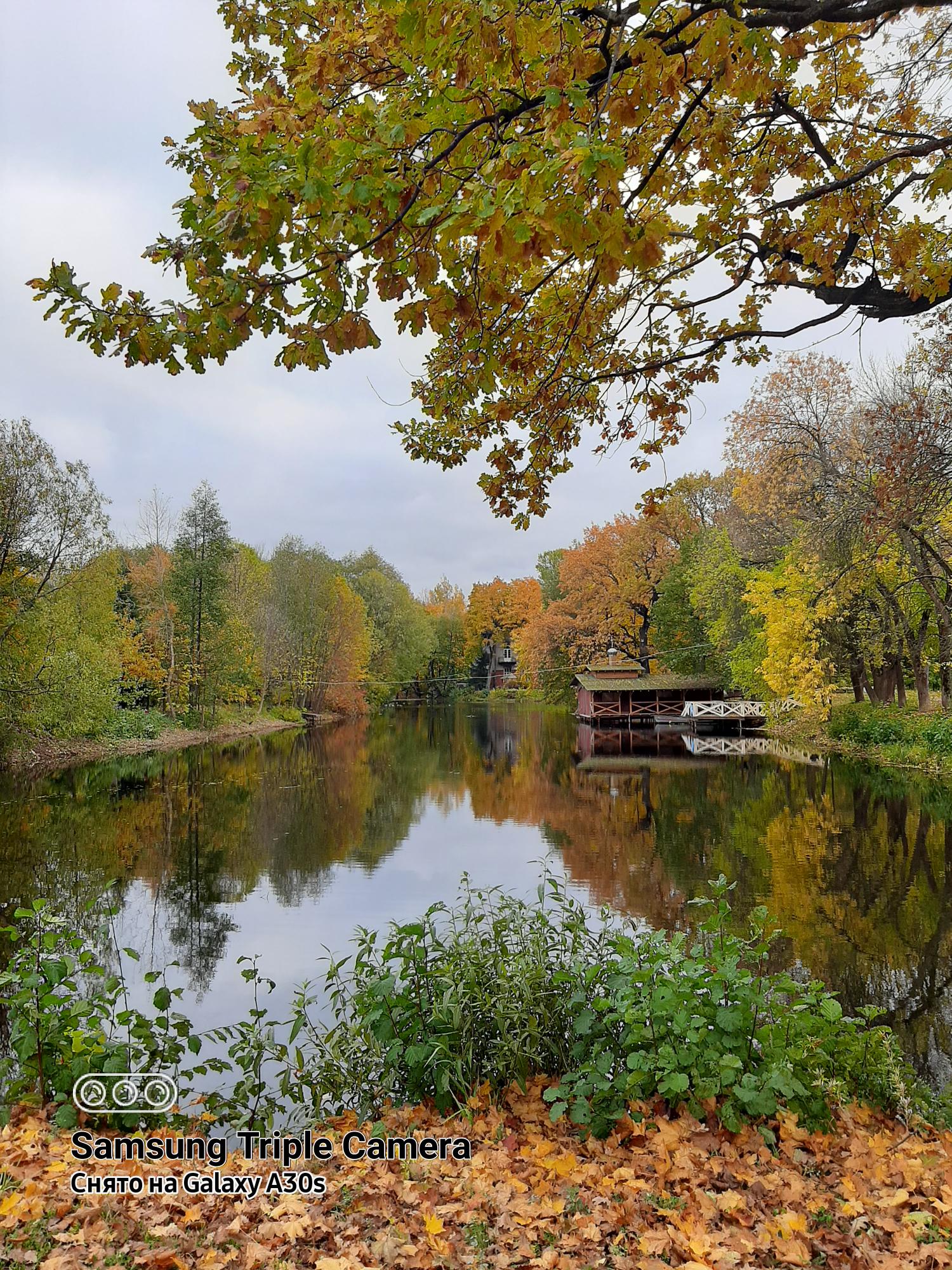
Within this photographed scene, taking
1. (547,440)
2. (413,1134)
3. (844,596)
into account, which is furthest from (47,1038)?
(844,596)

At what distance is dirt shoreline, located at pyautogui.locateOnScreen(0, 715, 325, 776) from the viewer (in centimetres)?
2030

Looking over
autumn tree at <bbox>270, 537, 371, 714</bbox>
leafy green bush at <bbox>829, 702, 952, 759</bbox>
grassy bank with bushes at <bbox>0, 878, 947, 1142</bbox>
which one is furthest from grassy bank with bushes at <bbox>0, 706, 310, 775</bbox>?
leafy green bush at <bbox>829, 702, 952, 759</bbox>

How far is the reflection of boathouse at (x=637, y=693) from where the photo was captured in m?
34.4

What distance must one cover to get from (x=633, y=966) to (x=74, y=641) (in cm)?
2251

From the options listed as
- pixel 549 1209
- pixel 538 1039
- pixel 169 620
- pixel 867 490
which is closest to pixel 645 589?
pixel 169 620

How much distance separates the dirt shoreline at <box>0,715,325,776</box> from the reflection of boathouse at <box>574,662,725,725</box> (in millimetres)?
16134

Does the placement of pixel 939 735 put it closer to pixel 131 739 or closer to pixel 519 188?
pixel 519 188

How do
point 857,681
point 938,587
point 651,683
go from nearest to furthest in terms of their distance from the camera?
1. point 938,587
2. point 857,681
3. point 651,683

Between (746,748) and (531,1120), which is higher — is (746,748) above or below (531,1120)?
below

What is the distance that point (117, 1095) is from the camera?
365cm

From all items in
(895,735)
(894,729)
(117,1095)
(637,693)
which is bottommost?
(117,1095)

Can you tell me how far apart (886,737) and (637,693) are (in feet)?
51.9

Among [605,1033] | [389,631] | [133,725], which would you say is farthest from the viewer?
[389,631]

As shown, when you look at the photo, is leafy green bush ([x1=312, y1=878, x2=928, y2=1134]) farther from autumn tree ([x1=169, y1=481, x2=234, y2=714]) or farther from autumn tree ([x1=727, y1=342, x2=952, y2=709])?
autumn tree ([x1=169, y1=481, x2=234, y2=714])
